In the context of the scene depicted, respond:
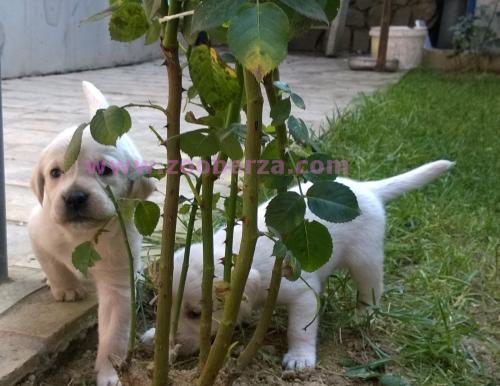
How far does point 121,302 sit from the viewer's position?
72.2 inches

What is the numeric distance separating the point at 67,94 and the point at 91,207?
4787 millimetres

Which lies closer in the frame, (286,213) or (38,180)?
(286,213)

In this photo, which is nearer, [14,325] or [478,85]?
[14,325]

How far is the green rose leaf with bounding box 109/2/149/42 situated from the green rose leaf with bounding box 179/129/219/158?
0.62 feet

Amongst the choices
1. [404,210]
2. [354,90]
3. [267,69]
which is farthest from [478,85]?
[267,69]

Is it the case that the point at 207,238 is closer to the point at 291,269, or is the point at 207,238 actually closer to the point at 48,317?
the point at 291,269

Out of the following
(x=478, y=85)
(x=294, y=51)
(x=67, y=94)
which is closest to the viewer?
(x=67, y=94)

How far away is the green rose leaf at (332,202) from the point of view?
1.05 meters

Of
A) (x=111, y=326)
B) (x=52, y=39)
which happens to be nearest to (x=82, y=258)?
(x=111, y=326)

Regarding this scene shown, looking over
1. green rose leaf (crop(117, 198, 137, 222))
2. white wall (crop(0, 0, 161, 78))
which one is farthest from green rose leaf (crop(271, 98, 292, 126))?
white wall (crop(0, 0, 161, 78))

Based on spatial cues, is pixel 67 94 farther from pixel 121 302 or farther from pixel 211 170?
pixel 211 170

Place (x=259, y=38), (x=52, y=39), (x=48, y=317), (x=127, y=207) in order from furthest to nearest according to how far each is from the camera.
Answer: (x=52, y=39) < (x=48, y=317) < (x=127, y=207) < (x=259, y=38)

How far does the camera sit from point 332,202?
3.49ft

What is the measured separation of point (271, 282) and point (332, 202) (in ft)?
1.55
